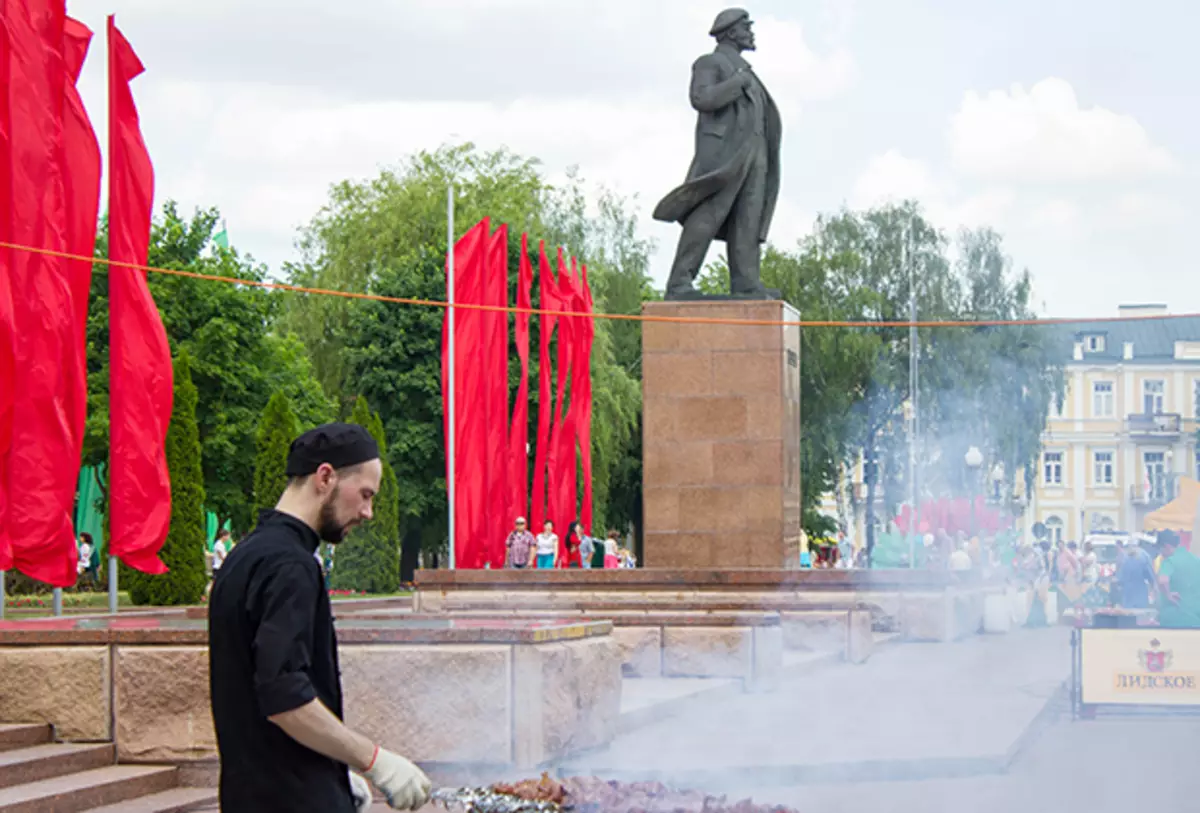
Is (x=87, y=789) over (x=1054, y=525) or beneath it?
beneath

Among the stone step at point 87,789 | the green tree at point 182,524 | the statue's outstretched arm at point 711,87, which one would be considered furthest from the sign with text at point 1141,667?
the green tree at point 182,524

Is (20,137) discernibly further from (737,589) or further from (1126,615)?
(1126,615)

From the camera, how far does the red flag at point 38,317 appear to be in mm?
13234

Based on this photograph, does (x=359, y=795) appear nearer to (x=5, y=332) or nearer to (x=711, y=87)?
(x=5, y=332)

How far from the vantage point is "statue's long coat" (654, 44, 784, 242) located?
1753 centimetres

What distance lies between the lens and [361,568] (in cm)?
3812

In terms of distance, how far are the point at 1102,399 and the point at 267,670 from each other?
37993 mm

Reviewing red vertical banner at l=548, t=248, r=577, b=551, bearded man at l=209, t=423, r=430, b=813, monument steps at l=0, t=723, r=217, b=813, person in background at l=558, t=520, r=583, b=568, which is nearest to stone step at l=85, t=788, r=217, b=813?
monument steps at l=0, t=723, r=217, b=813

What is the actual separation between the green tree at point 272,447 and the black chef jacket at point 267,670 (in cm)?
3141

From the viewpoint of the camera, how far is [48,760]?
27.2 feet

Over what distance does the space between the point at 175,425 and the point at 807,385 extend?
19.1 metres

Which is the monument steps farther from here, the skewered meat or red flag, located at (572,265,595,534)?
red flag, located at (572,265,595,534)

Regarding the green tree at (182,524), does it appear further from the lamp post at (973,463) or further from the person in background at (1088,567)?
the person in background at (1088,567)

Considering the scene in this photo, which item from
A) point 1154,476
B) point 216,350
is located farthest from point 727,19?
point 216,350
